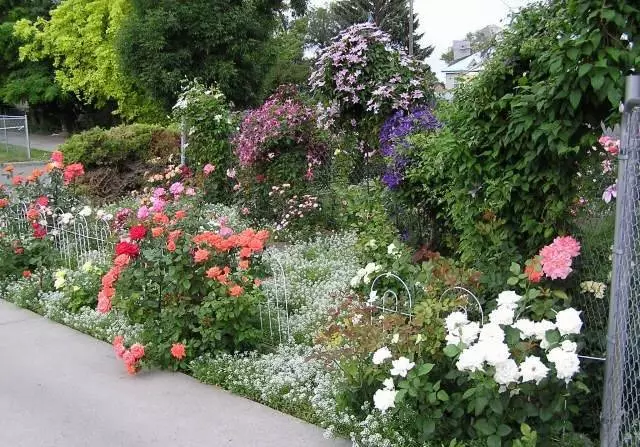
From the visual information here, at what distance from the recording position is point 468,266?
4.16m

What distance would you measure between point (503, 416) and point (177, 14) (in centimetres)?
Result: 1984

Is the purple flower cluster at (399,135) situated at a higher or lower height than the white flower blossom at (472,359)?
higher

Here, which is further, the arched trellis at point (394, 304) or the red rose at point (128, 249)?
the red rose at point (128, 249)

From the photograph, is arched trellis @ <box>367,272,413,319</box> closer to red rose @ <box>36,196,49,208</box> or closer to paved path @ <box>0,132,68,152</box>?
red rose @ <box>36,196,49,208</box>

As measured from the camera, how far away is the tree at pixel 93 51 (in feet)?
82.5

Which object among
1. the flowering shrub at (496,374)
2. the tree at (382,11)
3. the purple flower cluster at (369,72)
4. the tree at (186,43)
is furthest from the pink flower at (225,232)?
the tree at (382,11)

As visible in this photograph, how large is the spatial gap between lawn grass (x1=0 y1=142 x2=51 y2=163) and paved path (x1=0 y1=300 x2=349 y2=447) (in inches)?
751

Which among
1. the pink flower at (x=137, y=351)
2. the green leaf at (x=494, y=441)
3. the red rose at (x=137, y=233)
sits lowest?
the pink flower at (x=137, y=351)

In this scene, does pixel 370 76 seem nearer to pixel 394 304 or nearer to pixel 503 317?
pixel 394 304

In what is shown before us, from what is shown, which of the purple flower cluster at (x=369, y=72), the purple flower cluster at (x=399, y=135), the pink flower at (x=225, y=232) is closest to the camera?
the pink flower at (x=225, y=232)

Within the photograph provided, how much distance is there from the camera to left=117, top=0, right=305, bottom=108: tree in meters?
20.3

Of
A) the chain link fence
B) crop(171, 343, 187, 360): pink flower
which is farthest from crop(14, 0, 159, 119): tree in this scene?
crop(171, 343, 187, 360): pink flower

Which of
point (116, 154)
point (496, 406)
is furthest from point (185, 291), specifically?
point (116, 154)

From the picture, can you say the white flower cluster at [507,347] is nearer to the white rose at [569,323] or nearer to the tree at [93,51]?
the white rose at [569,323]
